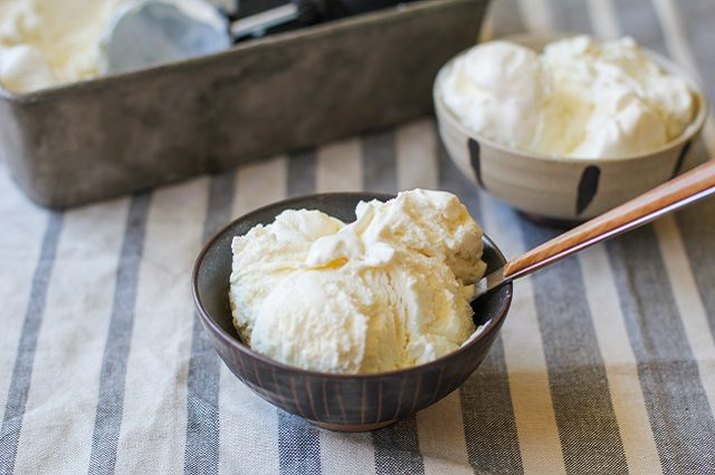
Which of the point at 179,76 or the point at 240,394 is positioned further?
the point at 179,76

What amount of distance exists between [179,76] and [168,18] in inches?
5.6

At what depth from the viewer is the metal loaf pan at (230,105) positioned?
89 centimetres

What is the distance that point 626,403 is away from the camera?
73 cm

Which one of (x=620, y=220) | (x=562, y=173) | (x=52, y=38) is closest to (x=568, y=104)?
(x=562, y=173)

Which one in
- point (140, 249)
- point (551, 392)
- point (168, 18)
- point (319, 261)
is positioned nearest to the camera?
point (319, 261)

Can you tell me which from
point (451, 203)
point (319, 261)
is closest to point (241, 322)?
point (319, 261)

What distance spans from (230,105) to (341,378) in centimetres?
47

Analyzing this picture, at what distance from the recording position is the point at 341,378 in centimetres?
58

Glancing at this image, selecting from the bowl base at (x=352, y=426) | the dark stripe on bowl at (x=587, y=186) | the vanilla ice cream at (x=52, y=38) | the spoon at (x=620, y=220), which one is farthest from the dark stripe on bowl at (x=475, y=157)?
the vanilla ice cream at (x=52, y=38)

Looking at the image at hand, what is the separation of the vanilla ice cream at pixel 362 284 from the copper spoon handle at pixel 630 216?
5cm

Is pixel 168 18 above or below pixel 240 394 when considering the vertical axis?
above

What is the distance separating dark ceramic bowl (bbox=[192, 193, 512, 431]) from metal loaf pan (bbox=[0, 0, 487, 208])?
11.1 inches

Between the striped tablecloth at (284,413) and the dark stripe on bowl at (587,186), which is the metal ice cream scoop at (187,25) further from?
the dark stripe on bowl at (587,186)

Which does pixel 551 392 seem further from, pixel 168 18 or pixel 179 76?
pixel 168 18
